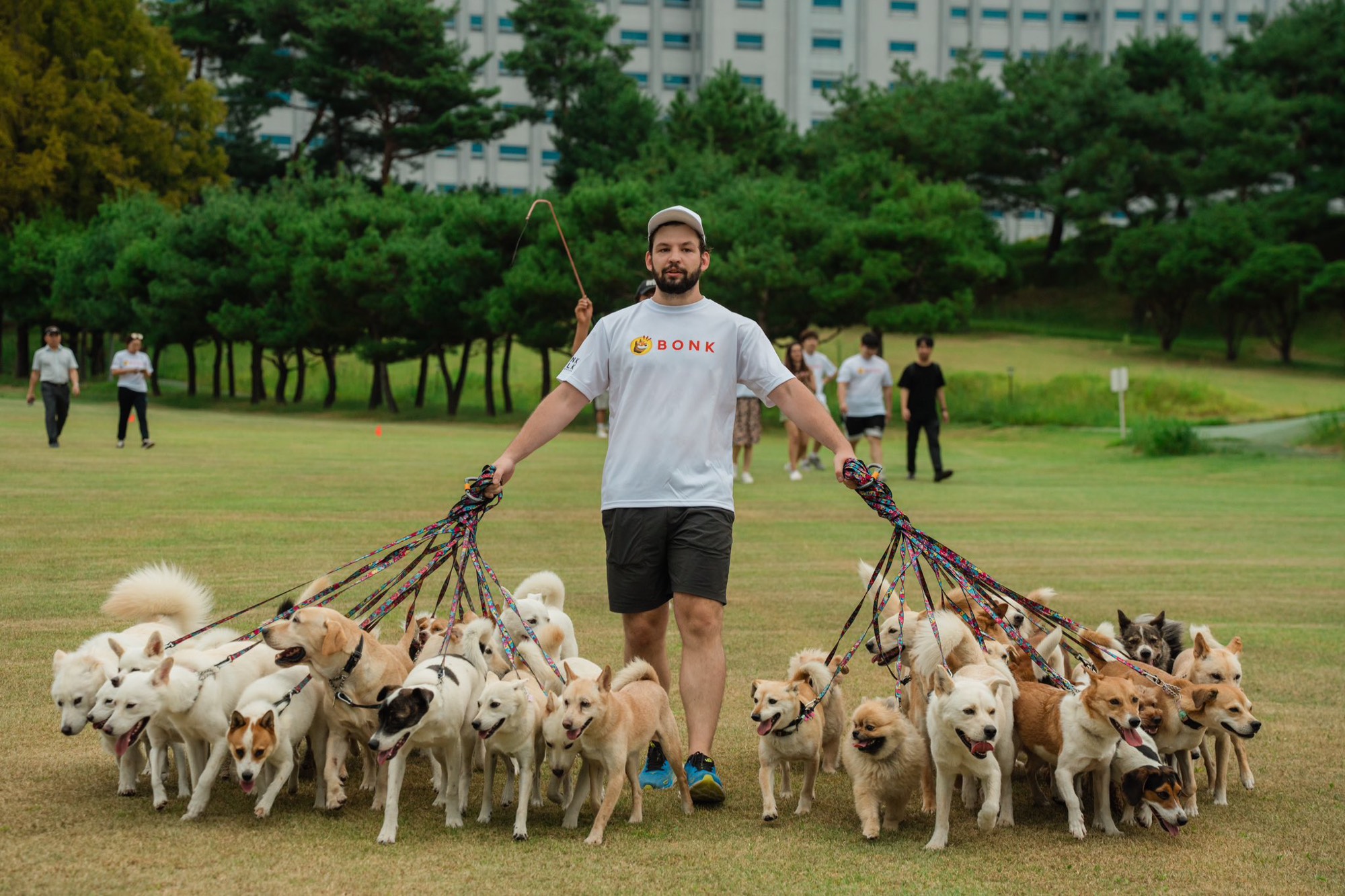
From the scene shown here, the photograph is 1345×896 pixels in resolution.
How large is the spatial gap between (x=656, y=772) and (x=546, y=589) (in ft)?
5.35

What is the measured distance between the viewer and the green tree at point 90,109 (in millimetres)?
56812

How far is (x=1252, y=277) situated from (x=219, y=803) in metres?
58.5

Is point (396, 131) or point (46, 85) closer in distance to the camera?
point (46, 85)

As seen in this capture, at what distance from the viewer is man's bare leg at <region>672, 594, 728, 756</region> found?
5535 millimetres

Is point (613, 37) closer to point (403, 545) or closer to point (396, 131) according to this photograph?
point (396, 131)

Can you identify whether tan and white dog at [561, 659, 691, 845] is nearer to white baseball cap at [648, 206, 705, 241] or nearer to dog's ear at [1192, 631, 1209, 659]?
white baseball cap at [648, 206, 705, 241]

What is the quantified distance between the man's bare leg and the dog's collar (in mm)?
1335

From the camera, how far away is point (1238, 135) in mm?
59906

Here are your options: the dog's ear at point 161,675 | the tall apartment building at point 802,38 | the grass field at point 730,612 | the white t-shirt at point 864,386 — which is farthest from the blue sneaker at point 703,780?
the tall apartment building at point 802,38

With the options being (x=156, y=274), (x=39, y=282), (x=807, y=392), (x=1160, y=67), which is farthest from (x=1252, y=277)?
(x=807, y=392)

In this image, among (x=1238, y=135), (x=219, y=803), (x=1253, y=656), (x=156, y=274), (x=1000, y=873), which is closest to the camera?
(x=1000, y=873)

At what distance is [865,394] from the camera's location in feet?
64.2

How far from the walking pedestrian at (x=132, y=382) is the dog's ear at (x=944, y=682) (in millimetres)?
19545

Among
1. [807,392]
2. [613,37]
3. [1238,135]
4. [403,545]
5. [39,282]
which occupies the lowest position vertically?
[403,545]
